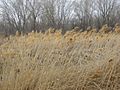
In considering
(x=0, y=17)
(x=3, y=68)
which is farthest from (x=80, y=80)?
(x=0, y=17)

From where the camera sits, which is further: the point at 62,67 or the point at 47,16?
the point at 47,16

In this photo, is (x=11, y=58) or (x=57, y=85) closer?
(x=57, y=85)

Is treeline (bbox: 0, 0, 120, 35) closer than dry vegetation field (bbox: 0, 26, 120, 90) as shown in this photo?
No

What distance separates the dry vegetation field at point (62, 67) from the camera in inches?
137

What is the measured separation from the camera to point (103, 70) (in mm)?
3689

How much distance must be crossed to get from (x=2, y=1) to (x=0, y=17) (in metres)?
3.03

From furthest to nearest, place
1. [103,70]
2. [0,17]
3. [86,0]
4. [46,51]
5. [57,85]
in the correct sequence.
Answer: [86,0]
[0,17]
[46,51]
[103,70]
[57,85]

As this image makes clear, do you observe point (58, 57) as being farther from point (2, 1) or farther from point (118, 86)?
point (2, 1)

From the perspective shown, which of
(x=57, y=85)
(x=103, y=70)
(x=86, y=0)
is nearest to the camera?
(x=57, y=85)

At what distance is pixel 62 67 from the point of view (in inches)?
145

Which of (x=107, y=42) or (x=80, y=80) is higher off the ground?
(x=107, y=42)

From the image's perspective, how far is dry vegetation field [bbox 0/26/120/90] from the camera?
3469 mm

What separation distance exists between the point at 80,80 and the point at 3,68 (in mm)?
1114

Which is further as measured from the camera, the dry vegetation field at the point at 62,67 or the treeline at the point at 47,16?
the treeline at the point at 47,16
